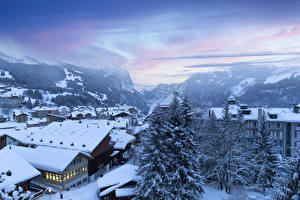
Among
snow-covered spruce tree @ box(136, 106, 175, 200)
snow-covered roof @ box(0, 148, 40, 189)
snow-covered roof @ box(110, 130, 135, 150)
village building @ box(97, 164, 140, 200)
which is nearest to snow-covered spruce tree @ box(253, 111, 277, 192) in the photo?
snow-covered spruce tree @ box(136, 106, 175, 200)

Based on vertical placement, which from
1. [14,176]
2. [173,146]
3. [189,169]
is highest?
[173,146]

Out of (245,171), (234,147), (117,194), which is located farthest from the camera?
(245,171)

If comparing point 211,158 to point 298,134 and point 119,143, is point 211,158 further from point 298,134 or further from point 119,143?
point 298,134

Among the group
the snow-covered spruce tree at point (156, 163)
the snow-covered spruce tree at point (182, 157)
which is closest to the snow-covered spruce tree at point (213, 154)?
the snow-covered spruce tree at point (182, 157)

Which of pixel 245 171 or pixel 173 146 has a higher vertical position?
pixel 173 146

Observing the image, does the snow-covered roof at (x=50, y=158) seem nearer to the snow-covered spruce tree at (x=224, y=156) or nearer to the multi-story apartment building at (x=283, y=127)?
the snow-covered spruce tree at (x=224, y=156)

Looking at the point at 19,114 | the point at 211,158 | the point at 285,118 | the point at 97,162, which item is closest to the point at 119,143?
the point at 97,162

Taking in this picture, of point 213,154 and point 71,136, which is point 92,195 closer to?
point 71,136

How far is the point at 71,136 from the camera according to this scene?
39906mm

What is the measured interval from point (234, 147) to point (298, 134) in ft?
98.8

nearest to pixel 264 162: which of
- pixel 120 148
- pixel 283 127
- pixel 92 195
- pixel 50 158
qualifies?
pixel 283 127

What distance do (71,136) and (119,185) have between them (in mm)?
19850

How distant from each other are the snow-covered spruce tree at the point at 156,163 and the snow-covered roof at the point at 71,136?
18044 mm

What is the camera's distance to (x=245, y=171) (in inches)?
1178
